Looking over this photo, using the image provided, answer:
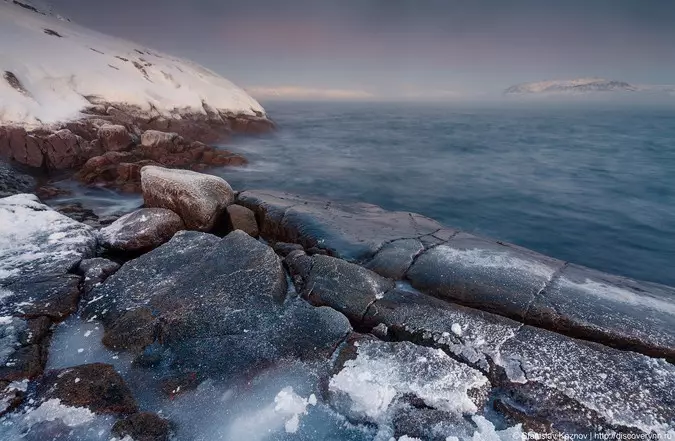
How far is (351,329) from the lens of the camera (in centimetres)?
380

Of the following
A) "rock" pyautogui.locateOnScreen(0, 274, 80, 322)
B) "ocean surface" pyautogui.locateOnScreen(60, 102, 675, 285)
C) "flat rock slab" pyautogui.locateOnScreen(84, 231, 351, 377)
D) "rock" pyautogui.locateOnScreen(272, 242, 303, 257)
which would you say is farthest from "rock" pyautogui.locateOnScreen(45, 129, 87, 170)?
"rock" pyautogui.locateOnScreen(272, 242, 303, 257)

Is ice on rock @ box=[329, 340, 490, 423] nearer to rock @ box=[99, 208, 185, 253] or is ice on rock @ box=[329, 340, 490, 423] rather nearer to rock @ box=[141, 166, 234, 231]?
rock @ box=[99, 208, 185, 253]

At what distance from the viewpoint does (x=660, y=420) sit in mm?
2818

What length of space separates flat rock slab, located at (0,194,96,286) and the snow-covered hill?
7875mm

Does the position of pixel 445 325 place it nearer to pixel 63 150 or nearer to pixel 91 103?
pixel 63 150

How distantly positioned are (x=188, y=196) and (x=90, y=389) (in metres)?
4.01

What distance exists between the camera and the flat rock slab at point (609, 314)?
364cm

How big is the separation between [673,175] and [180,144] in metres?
20.2

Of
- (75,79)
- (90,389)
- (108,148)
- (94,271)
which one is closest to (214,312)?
(90,389)

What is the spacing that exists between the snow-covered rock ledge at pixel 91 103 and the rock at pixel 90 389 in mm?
8406

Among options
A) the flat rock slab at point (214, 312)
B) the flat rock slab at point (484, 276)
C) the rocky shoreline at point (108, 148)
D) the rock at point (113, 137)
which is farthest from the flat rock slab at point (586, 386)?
the rock at point (113, 137)

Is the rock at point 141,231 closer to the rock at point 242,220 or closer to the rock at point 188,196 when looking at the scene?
the rock at point 188,196

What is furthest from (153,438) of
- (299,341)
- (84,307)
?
(84,307)

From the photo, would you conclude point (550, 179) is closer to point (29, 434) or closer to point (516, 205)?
point (516, 205)
